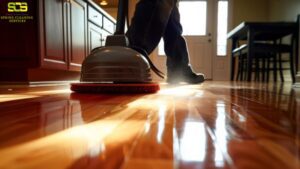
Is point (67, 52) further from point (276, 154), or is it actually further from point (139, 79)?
point (276, 154)

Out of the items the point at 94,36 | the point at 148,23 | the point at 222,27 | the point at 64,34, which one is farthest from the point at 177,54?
the point at 222,27

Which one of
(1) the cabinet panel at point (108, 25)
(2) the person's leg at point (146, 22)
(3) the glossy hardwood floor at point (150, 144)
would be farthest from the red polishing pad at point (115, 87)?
(1) the cabinet panel at point (108, 25)

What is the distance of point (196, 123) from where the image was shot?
310 mm

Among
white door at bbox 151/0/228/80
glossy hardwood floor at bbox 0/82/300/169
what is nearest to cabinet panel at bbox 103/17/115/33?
white door at bbox 151/0/228/80

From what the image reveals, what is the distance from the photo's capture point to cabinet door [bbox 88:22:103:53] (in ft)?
10.0

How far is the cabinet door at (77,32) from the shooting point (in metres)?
2.54

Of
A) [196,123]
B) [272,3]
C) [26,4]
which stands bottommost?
[196,123]

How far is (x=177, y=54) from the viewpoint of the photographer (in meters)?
1.67

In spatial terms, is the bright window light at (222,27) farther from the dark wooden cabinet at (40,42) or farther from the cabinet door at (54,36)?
the cabinet door at (54,36)

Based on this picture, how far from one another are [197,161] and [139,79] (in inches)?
27.9

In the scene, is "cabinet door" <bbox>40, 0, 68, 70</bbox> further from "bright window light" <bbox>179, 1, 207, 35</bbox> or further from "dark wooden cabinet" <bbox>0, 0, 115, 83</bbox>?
"bright window light" <bbox>179, 1, 207, 35</bbox>

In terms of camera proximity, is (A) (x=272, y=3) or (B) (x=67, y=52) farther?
(A) (x=272, y=3)

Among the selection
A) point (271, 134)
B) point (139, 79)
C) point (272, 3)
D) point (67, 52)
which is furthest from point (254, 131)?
point (272, 3)

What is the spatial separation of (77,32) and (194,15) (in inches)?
148
